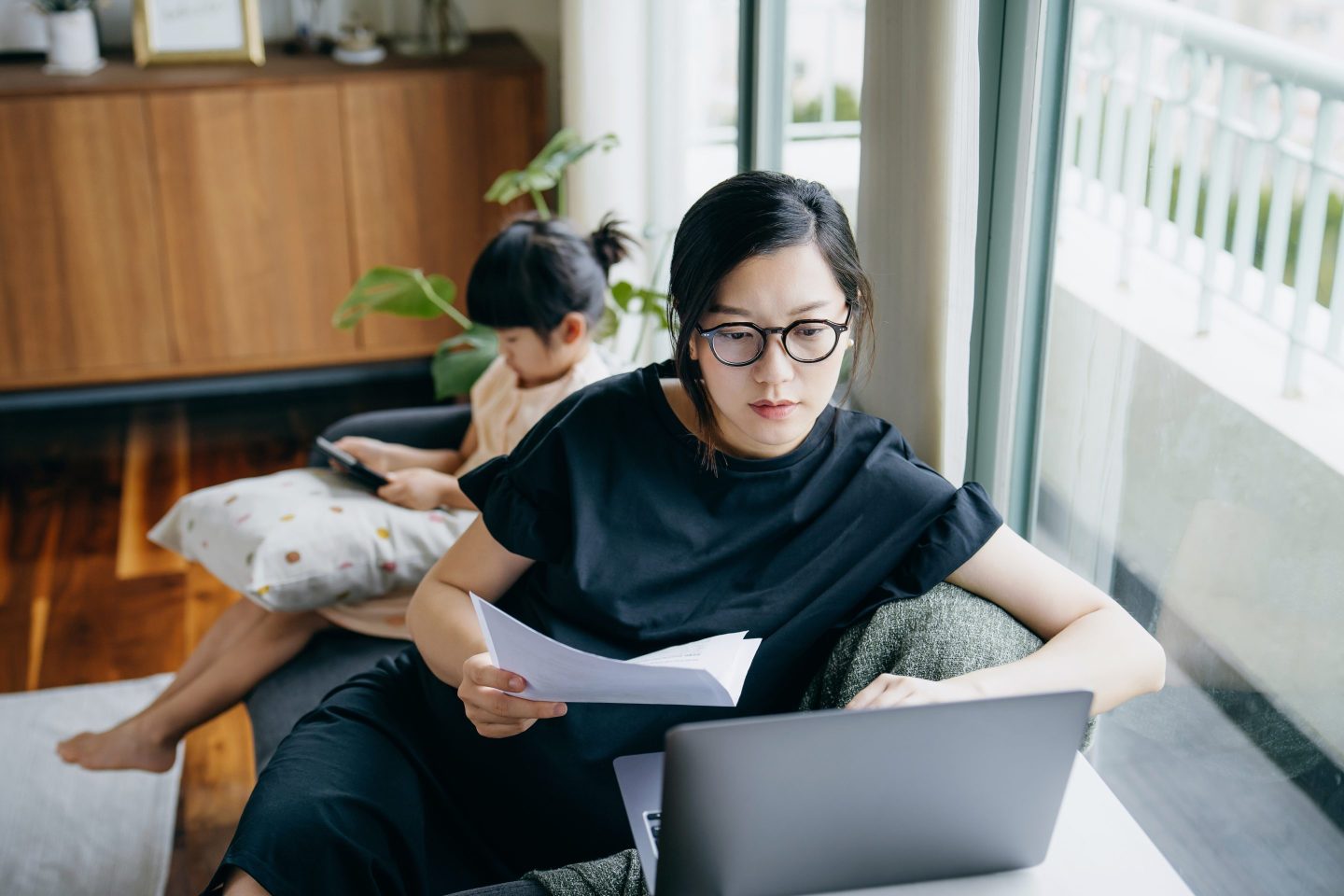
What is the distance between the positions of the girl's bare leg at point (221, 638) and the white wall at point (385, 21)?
194 cm

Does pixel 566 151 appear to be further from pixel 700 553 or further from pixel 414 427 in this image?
pixel 700 553

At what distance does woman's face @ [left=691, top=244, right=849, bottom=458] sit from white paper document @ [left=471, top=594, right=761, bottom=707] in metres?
0.24

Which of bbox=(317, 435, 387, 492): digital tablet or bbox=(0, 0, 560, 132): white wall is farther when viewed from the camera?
bbox=(0, 0, 560, 132): white wall

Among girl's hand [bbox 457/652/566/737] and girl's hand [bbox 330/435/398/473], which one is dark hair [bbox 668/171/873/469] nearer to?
girl's hand [bbox 457/652/566/737]

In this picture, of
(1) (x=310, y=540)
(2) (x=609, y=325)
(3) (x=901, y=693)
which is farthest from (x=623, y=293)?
(3) (x=901, y=693)

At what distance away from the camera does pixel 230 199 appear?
350 cm

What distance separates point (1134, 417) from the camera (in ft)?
5.03

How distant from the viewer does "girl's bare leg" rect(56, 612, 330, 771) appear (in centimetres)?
200

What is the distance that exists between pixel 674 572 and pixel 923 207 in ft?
1.77

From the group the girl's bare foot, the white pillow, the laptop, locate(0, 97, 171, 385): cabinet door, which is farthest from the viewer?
locate(0, 97, 171, 385): cabinet door

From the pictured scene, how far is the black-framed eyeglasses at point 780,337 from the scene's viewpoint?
1267 mm

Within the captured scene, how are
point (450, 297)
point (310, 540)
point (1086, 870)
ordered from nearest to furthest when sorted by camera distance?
1. point (1086, 870)
2. point (310, 540)
3. point (450, 297)

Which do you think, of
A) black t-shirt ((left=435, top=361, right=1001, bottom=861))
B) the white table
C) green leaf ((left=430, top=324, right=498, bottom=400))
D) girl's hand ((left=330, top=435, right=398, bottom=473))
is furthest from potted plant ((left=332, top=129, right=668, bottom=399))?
the white table

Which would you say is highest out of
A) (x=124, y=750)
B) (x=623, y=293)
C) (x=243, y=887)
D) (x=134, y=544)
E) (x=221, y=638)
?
(x=623, y=293)
